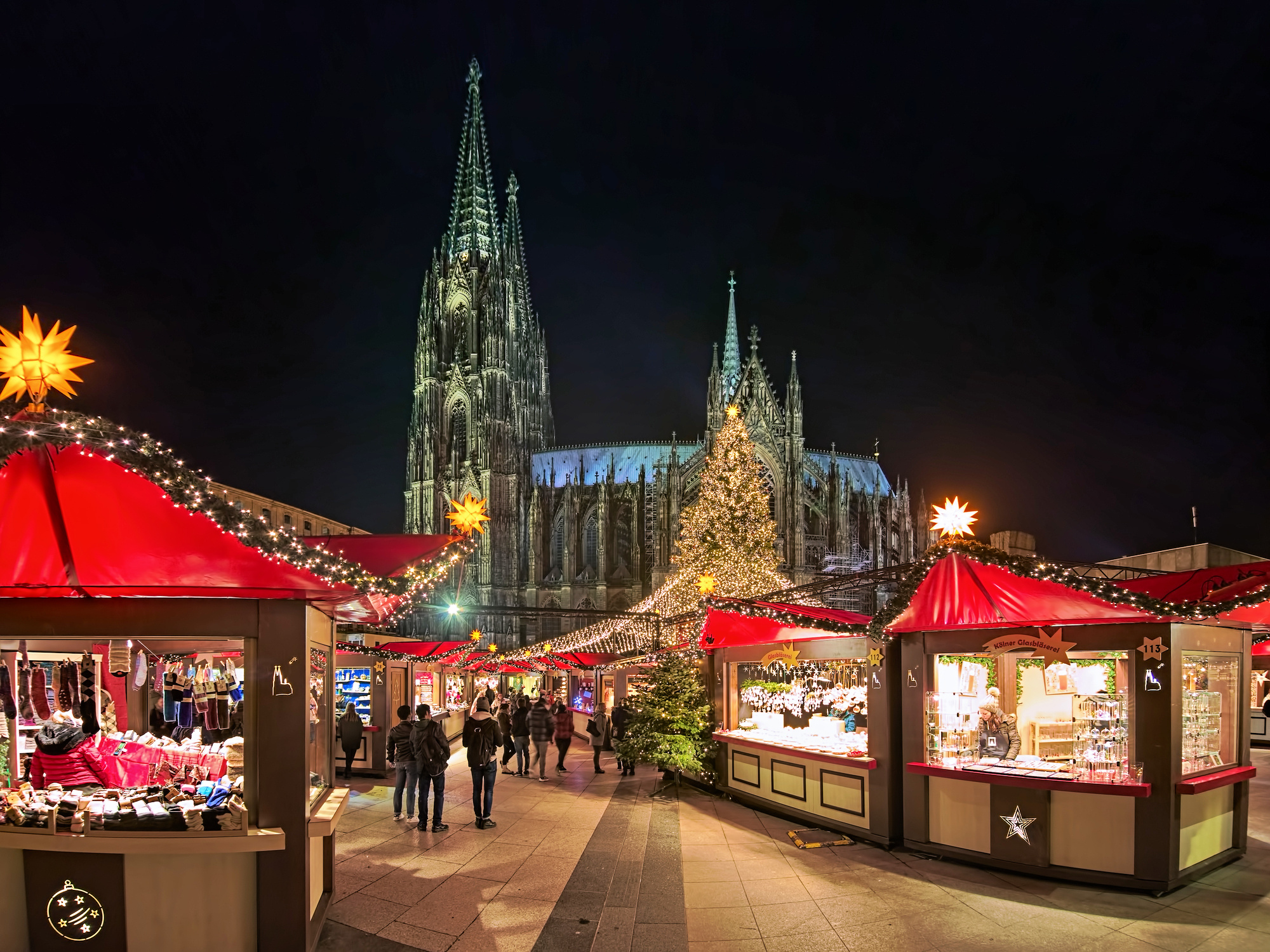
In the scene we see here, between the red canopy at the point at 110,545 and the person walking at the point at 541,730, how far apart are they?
10.2 metres

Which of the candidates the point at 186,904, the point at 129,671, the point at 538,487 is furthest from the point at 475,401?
the point at 186,904

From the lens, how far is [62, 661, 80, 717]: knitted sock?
6578 millimetres

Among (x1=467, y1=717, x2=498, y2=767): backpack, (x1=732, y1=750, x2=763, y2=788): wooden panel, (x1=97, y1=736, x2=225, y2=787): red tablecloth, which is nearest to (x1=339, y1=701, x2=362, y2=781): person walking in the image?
(x1=467, y1=717, x2=498, y2=767): backpack

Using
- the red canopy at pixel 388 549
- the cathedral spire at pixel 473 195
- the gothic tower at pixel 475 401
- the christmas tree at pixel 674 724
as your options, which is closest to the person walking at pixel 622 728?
the christmas tree at pixel 674 724

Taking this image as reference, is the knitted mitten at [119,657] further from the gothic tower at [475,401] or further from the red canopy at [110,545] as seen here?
the gothic tower at [475,401]

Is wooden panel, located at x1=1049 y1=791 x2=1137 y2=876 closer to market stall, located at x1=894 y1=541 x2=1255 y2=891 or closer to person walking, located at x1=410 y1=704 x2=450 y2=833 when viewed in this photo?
market stall, located at x1=894 y1=541 x2=1255 y2=891

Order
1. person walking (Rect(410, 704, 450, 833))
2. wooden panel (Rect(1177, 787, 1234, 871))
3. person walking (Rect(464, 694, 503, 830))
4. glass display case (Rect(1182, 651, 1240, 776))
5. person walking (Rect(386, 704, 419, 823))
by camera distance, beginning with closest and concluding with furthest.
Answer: wooden panel (Rect(1177, 787, 1234, 871))
glass display case (Rect(1182, 651, 1240, 776))
person walking (Rect(410, 704, 450, 833))
person walking (Rect(464, 694, 503, 830))
person walking (Rect(386, 704, 419, 823))

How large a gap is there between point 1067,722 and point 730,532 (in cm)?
1324

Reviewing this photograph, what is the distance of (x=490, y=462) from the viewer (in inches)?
2172

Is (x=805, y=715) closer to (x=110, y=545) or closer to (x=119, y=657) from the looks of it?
(x=119, y=657)

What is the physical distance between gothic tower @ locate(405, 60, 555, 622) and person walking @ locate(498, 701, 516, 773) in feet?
120

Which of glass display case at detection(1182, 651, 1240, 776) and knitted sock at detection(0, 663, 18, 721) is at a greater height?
knitted sock at detection(0, 663, 18, 721)

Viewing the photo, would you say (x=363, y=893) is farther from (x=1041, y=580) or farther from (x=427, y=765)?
(x=1041, y=580)

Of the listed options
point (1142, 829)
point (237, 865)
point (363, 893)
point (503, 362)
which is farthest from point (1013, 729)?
point (503, 362)
